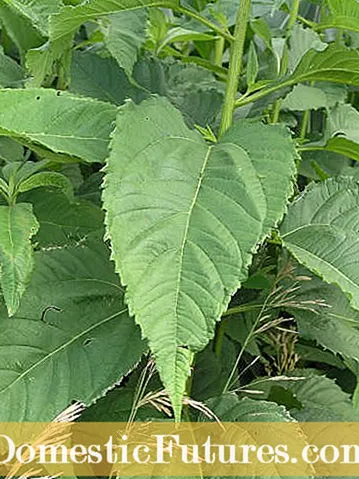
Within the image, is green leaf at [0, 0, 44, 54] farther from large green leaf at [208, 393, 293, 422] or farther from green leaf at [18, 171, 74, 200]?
large green leaf at [208, 393, 293, 422]

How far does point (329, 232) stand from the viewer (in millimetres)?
833

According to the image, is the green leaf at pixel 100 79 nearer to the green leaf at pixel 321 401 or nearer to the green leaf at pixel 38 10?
the green leaf at pixel 38 10

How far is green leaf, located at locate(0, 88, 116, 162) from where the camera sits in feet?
2.41

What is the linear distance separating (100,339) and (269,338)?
0.25 meters

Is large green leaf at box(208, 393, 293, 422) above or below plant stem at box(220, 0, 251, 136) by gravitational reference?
below

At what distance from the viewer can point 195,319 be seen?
2.04ft

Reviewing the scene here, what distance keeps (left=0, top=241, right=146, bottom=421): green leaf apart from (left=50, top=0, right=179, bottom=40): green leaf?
0.69ft

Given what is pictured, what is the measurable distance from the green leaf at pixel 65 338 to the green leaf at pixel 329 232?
0.59 ft

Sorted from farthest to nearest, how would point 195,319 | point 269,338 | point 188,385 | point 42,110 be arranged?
point 269,338 < point 188,385 < point 42,110 < point 195,319

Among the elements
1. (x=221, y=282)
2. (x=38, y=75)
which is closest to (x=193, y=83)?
(x=38, y=75)

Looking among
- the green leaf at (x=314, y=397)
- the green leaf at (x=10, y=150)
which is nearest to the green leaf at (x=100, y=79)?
the green leaf at (x=10, y=150)

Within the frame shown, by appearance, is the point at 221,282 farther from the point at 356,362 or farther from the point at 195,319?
the point at 356,362

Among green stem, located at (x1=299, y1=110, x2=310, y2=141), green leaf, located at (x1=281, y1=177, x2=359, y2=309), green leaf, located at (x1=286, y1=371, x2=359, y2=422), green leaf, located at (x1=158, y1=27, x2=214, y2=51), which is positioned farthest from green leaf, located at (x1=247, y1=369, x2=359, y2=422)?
green leaf, located at (x1=158, y1=27, x2=214, y2=51)

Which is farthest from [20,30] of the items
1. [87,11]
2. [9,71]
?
[87,11]
